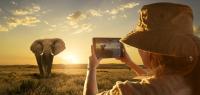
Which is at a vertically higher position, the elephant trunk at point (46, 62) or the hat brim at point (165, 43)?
the hat brim at point (165, 43)

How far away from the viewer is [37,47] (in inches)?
1396

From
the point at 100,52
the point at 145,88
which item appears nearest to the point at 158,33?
the point at 145,88

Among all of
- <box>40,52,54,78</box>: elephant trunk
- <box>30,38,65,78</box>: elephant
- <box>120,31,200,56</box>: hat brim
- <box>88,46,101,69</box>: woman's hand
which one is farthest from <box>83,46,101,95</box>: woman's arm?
<box>30,38,65,78</box>: elephant

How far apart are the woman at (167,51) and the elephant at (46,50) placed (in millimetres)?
29905

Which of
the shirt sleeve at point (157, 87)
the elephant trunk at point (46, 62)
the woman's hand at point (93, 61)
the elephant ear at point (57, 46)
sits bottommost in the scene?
the elephant trunk at point (46, 62)

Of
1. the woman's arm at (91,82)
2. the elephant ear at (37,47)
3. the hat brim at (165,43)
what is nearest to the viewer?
the hat brim at (165,43)

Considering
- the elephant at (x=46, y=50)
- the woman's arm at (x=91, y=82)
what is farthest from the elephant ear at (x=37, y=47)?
the woman's arm at (x=91, y=82)

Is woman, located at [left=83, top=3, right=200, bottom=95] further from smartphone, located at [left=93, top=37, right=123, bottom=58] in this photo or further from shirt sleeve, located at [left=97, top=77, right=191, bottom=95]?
smartphone, located at [left=93, top=37, right=123, bottom=58]

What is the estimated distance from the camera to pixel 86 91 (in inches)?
121

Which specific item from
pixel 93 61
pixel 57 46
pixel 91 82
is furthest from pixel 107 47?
pixel 57 46

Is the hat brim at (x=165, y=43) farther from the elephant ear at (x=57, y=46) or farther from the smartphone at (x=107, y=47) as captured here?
the elephant ear at (x=57, y=46)

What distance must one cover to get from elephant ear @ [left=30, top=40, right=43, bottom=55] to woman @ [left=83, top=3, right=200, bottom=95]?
32175 millimetres

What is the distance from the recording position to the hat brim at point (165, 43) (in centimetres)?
274

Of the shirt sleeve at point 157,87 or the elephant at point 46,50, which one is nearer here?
the shirt sleeve at point 157,87
